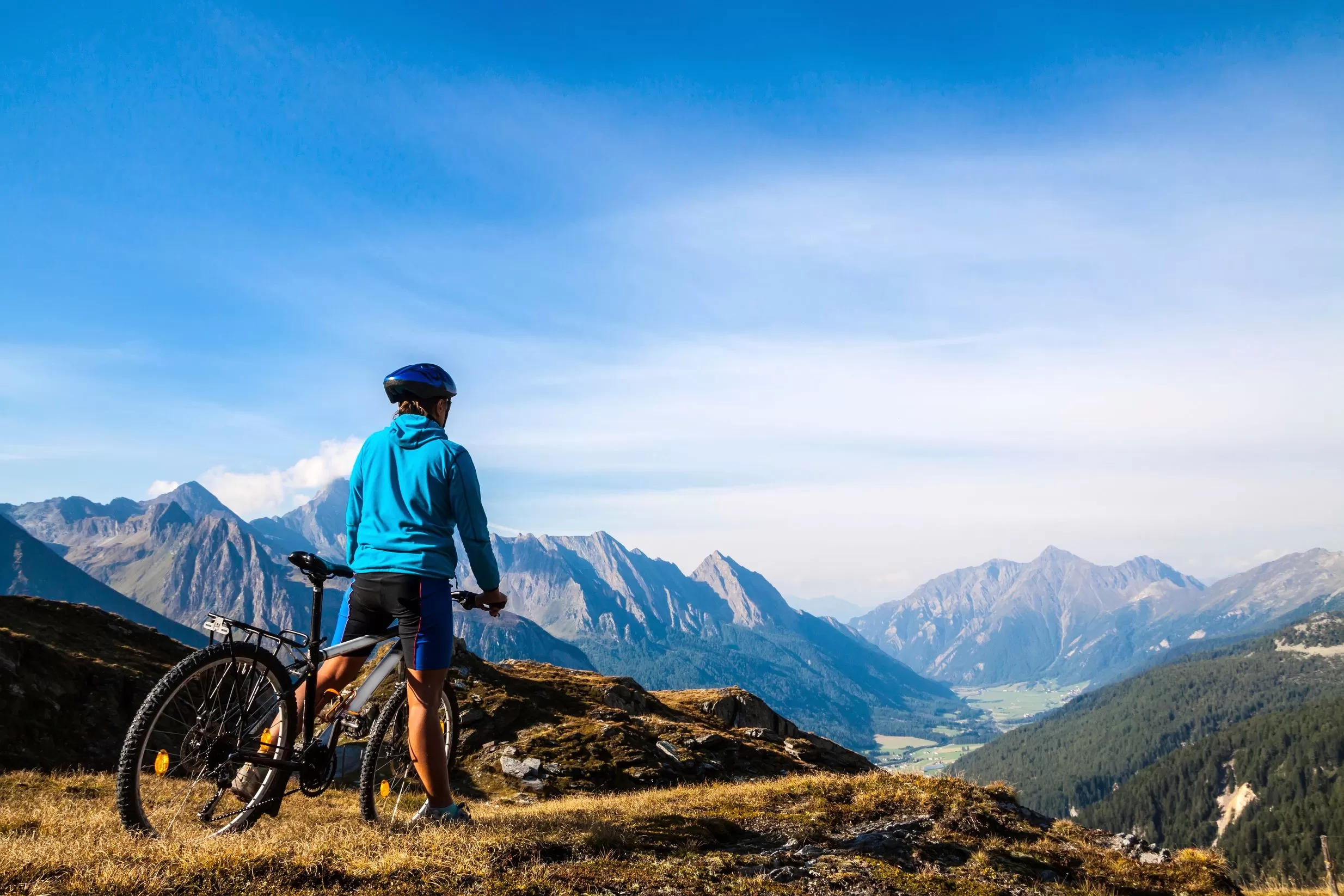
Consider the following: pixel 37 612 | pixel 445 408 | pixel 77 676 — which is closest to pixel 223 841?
pixel 445 408

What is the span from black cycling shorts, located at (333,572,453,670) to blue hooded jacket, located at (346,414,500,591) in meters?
0.12

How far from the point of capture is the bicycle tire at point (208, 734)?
6.65m

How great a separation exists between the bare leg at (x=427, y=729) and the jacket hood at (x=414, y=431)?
2.43 metres

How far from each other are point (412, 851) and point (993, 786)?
1125 centimetres

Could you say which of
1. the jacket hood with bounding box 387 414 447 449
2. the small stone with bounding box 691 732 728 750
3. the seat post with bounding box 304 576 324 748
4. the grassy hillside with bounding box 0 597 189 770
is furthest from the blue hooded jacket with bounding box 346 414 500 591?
the small stone with bounding box 691 732 728 750

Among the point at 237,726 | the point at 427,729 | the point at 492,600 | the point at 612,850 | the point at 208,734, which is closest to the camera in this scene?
the point at 208,734

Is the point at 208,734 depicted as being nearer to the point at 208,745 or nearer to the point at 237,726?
the point at 208,745

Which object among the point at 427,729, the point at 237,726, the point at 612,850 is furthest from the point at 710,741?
the point at 237,726

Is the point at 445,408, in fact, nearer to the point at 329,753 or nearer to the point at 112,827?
the point at 329,753

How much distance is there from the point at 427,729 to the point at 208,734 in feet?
6.69

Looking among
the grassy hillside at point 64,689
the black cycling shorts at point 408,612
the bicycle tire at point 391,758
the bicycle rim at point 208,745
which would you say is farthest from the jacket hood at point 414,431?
the grassy hillside at point 64,689

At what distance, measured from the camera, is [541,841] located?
7488 mm

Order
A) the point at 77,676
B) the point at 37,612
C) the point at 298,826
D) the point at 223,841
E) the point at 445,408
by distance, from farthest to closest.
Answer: the point at 37,612 < the point at 77,676 < the point at 445,408 < the point at 298,826 < the point at 223,841

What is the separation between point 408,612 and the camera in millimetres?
7938
